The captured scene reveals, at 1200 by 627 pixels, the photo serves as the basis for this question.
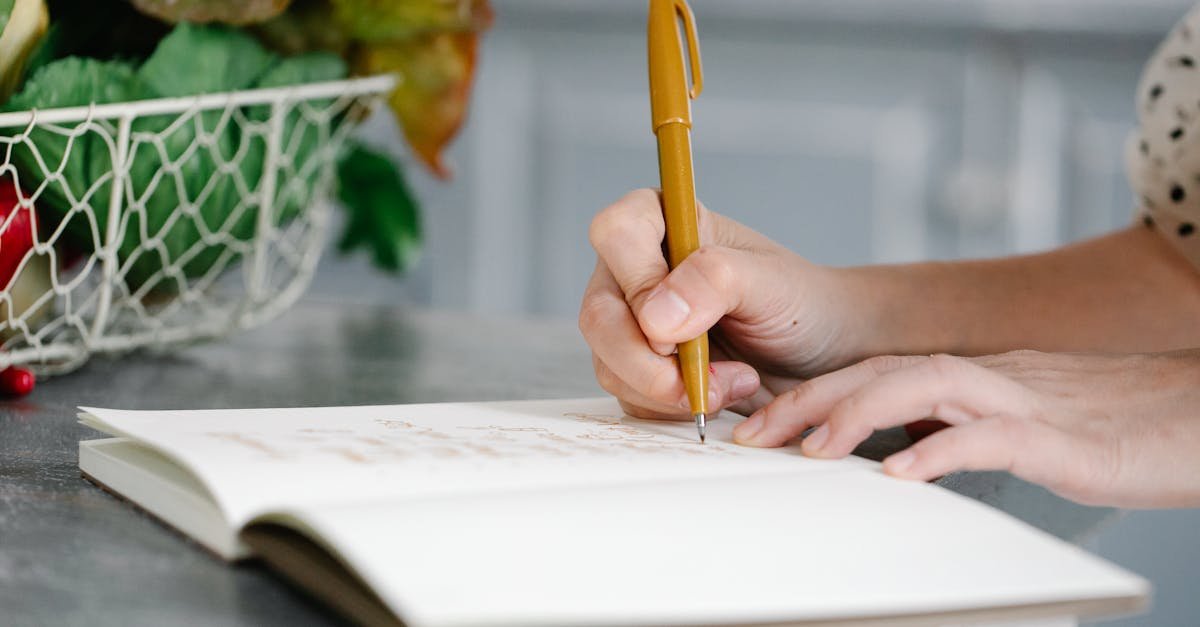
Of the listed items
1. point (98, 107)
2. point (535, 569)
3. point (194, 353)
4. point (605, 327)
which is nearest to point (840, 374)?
point (605, 327)

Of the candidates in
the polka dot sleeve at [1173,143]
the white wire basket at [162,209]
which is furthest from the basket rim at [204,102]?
the polka dot sleeve at [1173,143]

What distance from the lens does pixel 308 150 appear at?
2.43 feet

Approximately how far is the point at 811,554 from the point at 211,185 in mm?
442

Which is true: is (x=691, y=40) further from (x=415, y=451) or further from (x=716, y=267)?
(x=415, y=451)

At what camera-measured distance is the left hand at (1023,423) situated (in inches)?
16.0

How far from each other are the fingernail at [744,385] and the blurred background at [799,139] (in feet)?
4.84

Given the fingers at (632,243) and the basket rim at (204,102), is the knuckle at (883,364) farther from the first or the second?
the basket rim at (204,102)

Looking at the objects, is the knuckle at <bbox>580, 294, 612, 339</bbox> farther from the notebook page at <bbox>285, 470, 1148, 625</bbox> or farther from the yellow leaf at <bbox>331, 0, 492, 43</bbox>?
the yellow leaf at <bbox>331, 0, 492, 43</bbox>

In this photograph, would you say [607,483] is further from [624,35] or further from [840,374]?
[624,35]

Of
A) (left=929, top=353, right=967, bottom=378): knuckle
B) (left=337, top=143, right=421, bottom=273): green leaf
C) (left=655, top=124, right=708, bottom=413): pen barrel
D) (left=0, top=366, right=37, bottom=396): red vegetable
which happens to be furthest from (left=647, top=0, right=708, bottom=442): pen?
(left=337, top=143, right=421, bottom=273): green leaf

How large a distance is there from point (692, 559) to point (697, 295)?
0.66ft

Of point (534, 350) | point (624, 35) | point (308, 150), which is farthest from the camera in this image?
point (624, 35)

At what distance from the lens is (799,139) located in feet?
6.58

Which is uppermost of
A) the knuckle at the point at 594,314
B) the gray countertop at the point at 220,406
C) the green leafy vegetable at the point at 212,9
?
the green leafy vegetable at the point at 212,9
